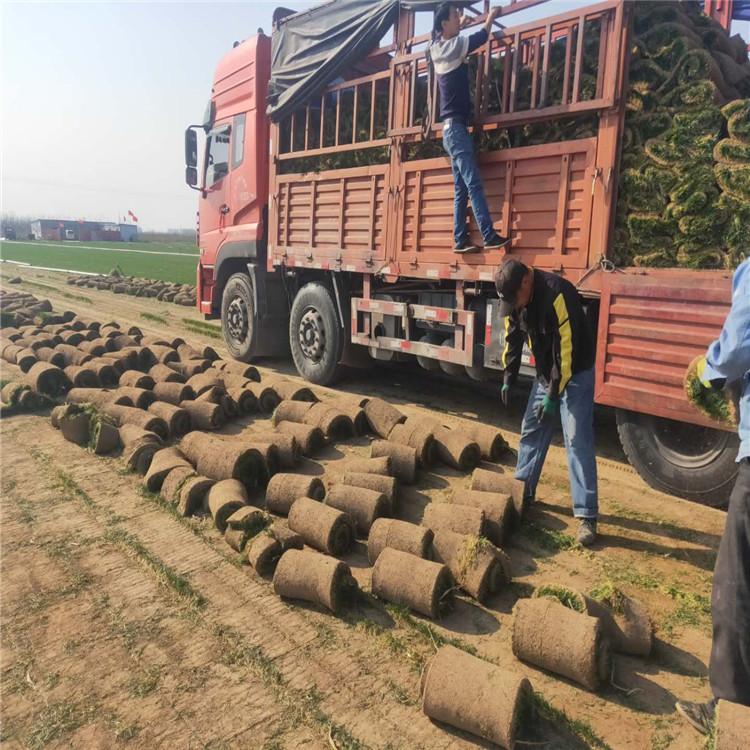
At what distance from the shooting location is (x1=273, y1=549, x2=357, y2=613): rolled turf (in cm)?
383

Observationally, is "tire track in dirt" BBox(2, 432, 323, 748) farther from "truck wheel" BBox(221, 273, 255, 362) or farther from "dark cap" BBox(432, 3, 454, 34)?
"truck wheel" BBox(221, 273, 255, 362)

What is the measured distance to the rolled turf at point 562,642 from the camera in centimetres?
313

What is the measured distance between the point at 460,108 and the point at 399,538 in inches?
174

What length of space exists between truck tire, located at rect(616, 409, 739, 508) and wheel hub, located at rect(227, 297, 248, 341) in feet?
23.0

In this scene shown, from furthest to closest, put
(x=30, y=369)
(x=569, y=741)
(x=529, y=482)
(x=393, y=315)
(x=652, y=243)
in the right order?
1. (x=30, y=369)
2. (x=393, y=315)
3. (x=652, y=243)
4. (x=529, y=482)
5. (x=569, y=741)

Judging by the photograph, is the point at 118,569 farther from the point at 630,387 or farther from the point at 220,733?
the point at 630,387

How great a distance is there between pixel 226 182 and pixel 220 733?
31.6 feet

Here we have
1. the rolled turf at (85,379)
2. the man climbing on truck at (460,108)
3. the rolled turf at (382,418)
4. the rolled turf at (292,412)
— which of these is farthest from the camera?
the rolled turf at (85,379)

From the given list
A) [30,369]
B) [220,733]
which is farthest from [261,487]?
[30,369]

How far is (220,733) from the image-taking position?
2.94 metres

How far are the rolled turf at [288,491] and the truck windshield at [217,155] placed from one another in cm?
750

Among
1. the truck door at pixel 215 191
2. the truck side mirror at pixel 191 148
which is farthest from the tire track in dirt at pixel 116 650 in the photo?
the truck side mirror at pixel 191 148

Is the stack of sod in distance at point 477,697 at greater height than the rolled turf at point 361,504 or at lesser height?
lesser

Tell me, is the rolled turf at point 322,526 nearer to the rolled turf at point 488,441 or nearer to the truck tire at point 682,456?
the rolled turf at point 488,441
